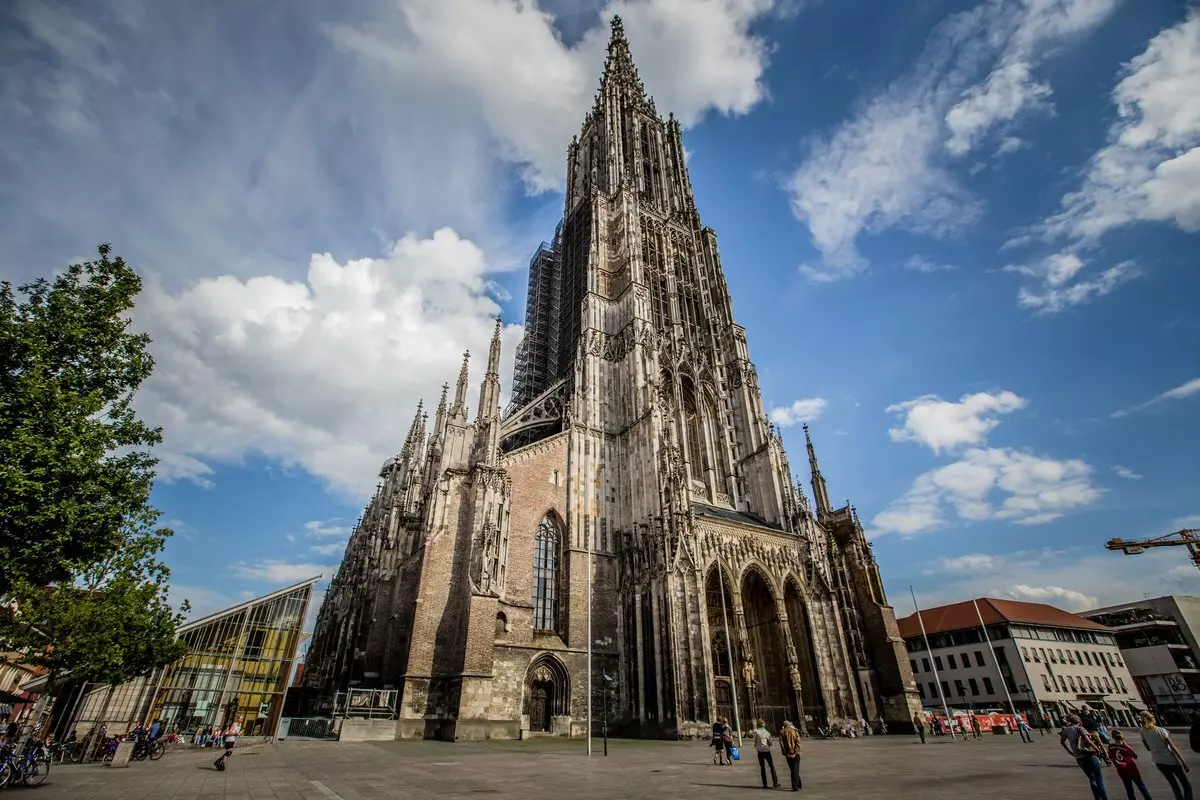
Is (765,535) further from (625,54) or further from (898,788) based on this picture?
(625,54)

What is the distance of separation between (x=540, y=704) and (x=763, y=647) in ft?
37.2

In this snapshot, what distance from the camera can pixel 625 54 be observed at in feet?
181

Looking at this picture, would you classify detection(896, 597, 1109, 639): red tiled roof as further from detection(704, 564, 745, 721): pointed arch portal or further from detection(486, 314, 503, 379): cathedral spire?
detection(486, 314, 503, 379): cathedral spire

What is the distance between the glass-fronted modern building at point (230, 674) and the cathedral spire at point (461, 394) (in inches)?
451

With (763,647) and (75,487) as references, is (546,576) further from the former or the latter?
(75,487)

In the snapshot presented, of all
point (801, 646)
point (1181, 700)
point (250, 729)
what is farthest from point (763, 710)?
point (1181, 700)

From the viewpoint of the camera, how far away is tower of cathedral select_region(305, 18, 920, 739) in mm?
21219

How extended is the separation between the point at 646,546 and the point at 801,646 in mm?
9328

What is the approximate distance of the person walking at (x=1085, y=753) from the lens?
6797 millimetres

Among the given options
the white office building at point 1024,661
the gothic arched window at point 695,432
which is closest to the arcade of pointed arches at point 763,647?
the gothic arched window at point 695,432

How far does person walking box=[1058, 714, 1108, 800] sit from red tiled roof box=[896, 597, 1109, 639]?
4183 centimetres

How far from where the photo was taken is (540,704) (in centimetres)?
2225

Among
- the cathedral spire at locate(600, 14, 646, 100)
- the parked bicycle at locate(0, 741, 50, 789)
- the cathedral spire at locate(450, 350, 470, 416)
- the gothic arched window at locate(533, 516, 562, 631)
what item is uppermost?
the cathedral spire at locate(600, 14, 646, 100)

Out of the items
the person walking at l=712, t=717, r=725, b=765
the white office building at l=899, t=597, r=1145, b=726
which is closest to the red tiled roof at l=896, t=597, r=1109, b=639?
the white office building at l=899, t=597, r=1145, b=726
